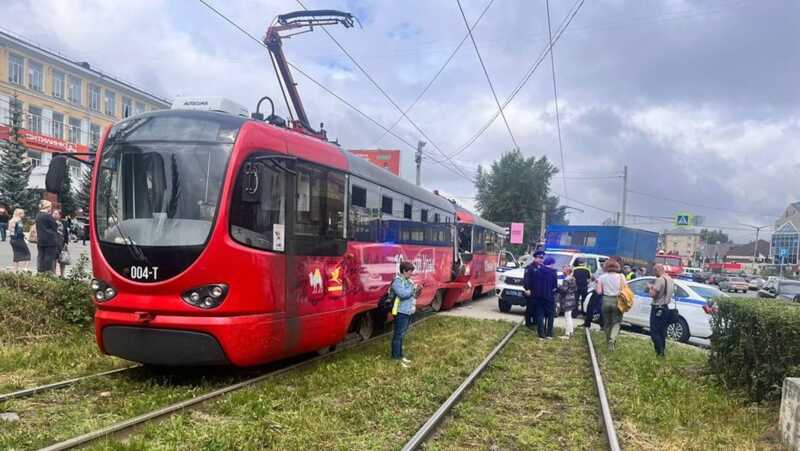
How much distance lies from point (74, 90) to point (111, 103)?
4.33 metres

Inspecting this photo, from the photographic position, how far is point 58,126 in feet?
159

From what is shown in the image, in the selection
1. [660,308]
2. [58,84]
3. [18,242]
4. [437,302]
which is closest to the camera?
[660,308]

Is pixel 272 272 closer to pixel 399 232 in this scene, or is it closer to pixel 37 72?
pixel 399 232

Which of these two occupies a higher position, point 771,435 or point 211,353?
point 211,353

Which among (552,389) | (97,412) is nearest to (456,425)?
(552,389)

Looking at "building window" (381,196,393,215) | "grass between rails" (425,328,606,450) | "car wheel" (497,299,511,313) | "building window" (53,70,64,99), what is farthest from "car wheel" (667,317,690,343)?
"building window" (53,70,64,99)

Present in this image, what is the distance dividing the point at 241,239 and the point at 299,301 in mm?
1183

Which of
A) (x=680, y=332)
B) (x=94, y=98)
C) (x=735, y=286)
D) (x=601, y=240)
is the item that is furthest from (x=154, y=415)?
(x=94, y=98)

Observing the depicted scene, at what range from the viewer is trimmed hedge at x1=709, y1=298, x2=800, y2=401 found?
615 cm

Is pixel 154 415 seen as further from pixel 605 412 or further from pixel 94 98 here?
pixel 94 98

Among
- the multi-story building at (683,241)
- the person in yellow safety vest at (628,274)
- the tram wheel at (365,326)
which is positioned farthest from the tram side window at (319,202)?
the multi-story building at (683,241)

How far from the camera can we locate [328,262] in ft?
25.6

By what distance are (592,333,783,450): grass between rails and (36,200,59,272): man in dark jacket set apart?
9381 millimetres

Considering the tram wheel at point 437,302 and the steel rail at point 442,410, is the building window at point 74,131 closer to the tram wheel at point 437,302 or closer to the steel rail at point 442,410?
the tram wheel at point 437,302
